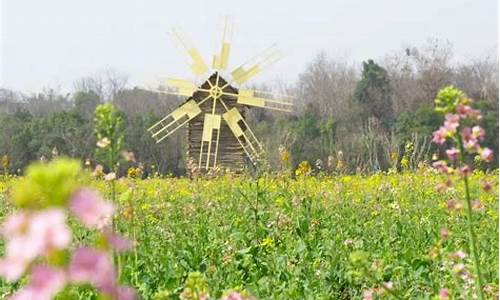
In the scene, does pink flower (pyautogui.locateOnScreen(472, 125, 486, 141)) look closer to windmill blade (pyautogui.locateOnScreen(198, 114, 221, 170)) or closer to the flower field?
the flower field

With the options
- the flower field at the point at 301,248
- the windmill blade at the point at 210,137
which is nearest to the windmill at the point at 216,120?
the windmill blade at the point at 210,137

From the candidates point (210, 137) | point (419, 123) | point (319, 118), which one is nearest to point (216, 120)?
point (210, 137)

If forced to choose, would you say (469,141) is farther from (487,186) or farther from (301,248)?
(301,248)

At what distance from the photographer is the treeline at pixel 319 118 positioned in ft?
78.3

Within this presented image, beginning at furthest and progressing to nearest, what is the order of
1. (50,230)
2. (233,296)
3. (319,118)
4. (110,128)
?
(319,118) < (110,128) < (233,296) < (50,230)

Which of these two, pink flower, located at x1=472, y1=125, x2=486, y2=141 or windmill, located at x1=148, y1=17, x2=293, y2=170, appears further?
windmill, located at x1=148, y1=17, x2=293, y2=170

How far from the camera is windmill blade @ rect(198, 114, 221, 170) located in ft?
63.7

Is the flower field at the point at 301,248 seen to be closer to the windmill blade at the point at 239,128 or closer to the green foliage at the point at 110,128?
the green foliage at the point at 110,128

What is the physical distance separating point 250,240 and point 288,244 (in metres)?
0.39

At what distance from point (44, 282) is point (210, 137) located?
1907 cm

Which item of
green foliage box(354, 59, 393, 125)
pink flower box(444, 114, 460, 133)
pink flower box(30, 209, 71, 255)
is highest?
green foliage box(354, 59, 393, 125)

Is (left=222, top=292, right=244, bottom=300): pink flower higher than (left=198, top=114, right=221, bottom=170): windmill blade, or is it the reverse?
(left=198, top=114, right=221, bottom=170): windmill blade

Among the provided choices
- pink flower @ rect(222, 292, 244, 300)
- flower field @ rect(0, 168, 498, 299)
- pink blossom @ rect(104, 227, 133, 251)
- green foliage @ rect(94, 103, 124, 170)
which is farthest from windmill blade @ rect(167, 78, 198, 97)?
pink blossom @ rect(104, 227, 133, 251)

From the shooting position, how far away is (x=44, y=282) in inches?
19.1
